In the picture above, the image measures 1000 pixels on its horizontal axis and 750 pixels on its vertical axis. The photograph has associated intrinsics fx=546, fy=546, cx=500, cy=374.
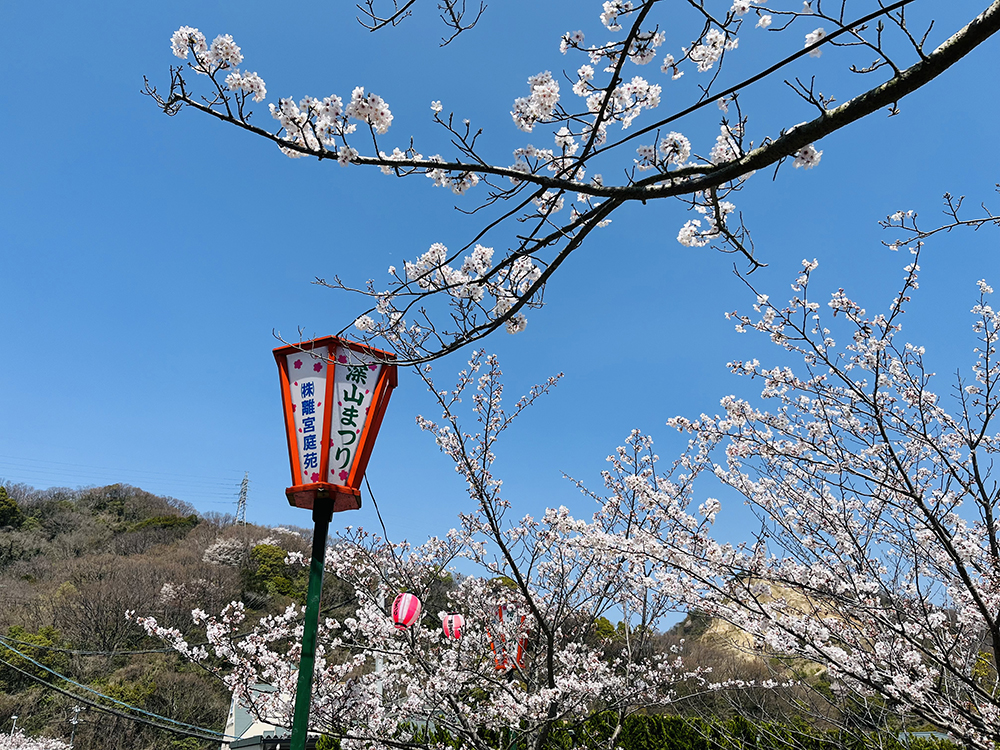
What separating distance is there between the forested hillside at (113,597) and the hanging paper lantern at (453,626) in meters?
6.60

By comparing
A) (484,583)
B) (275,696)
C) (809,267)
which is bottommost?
(275,696)

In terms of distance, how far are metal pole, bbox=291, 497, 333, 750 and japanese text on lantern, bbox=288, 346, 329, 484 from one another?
18 cm

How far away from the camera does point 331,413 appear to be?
2.84 m

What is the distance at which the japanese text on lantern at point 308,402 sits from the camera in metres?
2.77

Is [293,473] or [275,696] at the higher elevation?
[293,473]

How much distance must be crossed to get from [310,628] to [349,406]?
42.3 inches

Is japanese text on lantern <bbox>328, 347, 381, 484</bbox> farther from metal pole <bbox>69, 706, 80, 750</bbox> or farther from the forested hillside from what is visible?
metal pole <bbox>69, 706, 80, 750</bbox>

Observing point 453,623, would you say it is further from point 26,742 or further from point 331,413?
point 26,742

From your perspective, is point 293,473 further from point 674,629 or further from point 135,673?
point 674,629

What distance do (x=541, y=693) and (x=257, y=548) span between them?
75.8ft

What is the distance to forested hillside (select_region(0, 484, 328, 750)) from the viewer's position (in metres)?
15.0

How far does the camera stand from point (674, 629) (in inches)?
900

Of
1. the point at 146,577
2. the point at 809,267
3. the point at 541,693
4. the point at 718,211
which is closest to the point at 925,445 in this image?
the point at 809,267

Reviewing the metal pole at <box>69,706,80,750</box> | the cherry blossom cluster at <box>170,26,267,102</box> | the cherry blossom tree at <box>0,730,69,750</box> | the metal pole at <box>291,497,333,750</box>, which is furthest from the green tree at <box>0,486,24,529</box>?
the cherry blossom cluster at <box>170,26,267,102</box>
